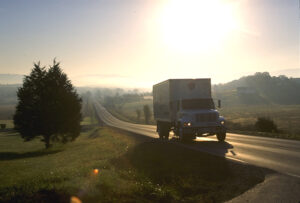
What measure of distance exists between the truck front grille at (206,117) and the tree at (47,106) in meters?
17.6

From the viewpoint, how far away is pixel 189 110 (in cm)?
2127

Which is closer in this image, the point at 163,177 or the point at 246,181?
the point at 246,181

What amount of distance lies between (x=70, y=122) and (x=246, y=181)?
87.0 feet

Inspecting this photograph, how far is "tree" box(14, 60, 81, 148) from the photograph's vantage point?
31328 millimetres

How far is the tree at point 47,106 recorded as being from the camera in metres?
31.3

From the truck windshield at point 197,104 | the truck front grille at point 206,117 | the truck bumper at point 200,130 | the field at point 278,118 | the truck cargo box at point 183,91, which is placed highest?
the truck cargo box at point 183,91

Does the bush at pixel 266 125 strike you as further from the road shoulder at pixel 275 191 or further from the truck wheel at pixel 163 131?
the road shoulder at pixel 275 191

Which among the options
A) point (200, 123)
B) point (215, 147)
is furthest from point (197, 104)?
point (215, 147)

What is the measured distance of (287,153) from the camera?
→ 14.6 metres

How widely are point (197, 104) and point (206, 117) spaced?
1.81 metres

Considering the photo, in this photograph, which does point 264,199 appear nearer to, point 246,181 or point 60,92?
point 246,181

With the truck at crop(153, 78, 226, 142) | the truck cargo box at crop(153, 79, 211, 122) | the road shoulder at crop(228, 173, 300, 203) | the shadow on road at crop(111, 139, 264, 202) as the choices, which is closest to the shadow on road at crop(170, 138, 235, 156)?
the truck at crop(153, 78, 226, 142)

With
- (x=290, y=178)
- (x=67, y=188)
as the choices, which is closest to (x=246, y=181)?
(x=290, y=178)

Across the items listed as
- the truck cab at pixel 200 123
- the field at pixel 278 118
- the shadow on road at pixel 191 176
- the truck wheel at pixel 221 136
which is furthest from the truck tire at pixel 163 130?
the field at pixel 278 118
